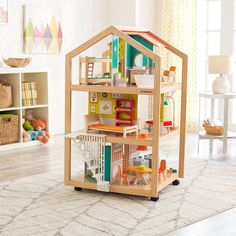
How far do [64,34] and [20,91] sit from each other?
1.19m

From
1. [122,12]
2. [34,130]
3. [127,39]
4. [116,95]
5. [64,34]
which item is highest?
[122,12]

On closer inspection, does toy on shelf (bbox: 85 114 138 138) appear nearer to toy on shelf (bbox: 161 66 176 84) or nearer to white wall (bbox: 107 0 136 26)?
toy on shelf (bbox: 161 66 176 84)

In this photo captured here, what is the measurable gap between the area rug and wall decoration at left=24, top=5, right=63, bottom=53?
212 centimetres

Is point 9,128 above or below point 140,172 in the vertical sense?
above

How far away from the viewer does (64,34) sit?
257 inches

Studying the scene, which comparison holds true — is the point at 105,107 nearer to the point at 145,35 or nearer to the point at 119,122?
the point at 119,122

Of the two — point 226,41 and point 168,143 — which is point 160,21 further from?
point 168,143

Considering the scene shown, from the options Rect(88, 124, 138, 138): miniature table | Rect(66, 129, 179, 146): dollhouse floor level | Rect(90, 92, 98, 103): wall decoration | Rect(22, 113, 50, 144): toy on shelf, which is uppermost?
Rect(90, 92, 98, 103): wall decoration

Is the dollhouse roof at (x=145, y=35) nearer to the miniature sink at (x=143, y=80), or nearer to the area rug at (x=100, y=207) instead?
the miniature sink at (x=143, y=80)

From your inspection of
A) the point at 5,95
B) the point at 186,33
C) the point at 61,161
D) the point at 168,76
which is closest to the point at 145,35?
the point at 168,76

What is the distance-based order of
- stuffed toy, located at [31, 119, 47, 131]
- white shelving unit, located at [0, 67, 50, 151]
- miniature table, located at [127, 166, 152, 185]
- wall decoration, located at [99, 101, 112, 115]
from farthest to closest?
stuffed toy, located at [31, 119, 47, 131], white shelving unit, located at [0, 67, 50, 151], wall decoration, located at [99, 101, 112, 115], miniature table, located at [127, 166, 152, 185]

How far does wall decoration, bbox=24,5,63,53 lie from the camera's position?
6.02 metres

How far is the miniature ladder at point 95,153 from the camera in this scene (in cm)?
377

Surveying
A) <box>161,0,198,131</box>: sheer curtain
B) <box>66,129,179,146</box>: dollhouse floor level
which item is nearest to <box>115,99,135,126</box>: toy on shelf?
<box>66,129,179,146</box>: dollhouse floor level
